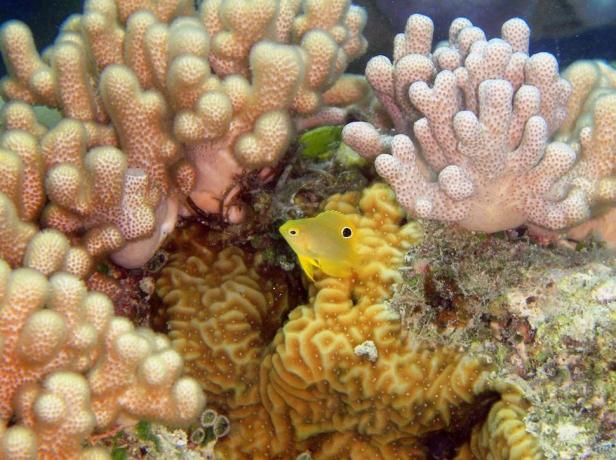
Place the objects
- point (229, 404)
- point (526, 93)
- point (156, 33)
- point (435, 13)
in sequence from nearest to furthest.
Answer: point (526, 93) → point (156, 33) → point (229, 404) → point (435, 13)

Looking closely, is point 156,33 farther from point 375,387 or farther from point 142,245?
point 375,387

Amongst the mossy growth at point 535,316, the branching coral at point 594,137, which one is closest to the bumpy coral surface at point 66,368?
the mossy growth at point 535,316

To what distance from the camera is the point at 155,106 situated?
246 cm

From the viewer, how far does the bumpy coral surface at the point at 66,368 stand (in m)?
1.81

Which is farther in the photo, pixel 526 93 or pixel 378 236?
pixel 378 236

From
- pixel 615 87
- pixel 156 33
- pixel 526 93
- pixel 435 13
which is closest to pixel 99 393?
pixel 156 33

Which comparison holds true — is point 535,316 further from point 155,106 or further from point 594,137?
point 155,106

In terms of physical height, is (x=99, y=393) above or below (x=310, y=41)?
below

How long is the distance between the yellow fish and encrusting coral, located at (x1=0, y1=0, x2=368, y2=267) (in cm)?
43

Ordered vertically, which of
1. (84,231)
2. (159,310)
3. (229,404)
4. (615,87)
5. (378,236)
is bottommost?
(229,404)

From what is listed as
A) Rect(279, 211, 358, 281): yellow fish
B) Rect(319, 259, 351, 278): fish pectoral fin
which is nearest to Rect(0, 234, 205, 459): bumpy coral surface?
Rect(279, 211, 358, 281): yellow fish

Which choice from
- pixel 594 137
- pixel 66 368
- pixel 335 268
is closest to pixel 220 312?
pixel 335 268

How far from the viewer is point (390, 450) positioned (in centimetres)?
271

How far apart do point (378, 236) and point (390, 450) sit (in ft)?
3.47
